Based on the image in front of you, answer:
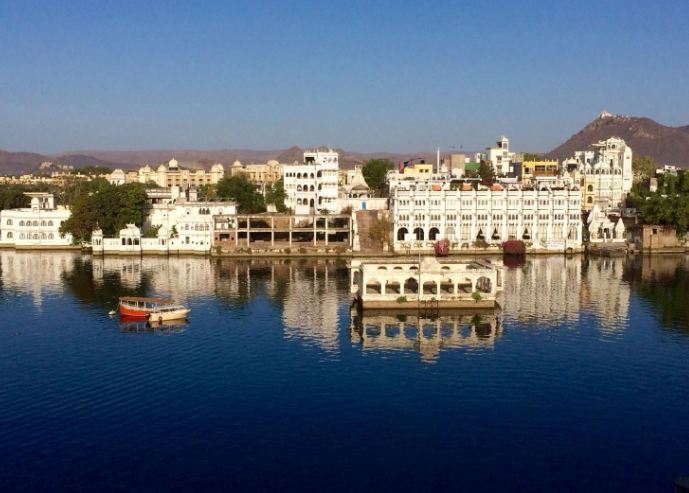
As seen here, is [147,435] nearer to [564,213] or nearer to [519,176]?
[564,213]

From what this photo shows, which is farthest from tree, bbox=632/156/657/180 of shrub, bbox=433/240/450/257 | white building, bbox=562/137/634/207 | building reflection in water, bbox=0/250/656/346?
shrub, bbox=433/240/450/257

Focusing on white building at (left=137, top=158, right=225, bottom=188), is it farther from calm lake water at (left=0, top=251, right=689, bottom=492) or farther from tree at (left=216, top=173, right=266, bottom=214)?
calm lake water at (left=0, top=251, right=689, bottom=492)

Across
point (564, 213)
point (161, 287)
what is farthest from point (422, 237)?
point (161, 287)

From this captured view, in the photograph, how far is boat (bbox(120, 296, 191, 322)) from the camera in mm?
46469

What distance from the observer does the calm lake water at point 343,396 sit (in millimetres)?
24500

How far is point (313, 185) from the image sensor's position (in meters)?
95.2

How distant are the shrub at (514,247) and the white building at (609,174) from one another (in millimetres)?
24377

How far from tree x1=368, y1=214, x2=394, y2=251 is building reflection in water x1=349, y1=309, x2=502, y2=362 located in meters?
33.1

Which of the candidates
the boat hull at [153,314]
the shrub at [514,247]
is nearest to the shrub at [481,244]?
the shrub at [514,247]

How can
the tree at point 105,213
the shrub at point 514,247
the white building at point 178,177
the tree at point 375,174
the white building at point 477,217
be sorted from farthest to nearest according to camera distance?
the white building at point 178,177 → the tree at point 375,174 → the tree at point 105,213 → the white building at point 477,217 → the shrub at point 514,247

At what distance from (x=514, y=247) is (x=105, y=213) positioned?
47674 mm

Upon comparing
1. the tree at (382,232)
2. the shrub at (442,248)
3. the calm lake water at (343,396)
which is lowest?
the calm lake water at (343,396)

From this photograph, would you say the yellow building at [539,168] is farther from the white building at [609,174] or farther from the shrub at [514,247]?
the shrub at [514,247]

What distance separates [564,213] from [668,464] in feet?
202
